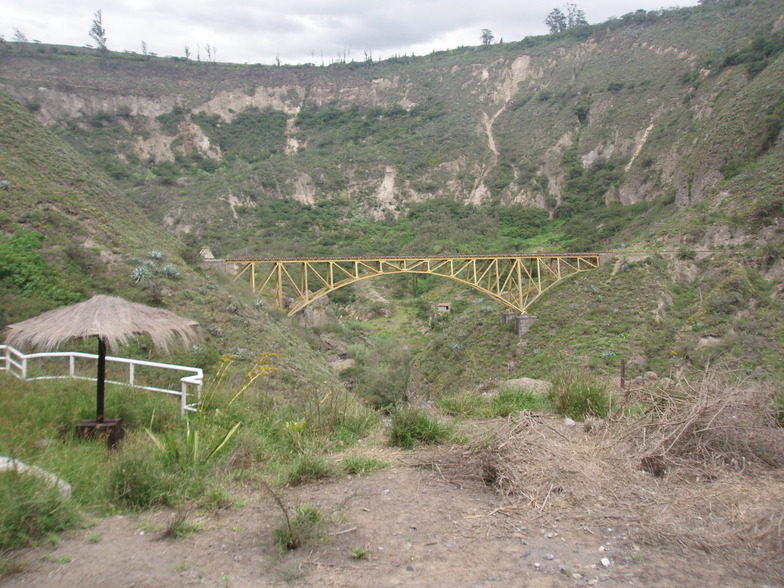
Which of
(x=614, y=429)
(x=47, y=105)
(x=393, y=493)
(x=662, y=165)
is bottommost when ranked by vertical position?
(x=393, y=493)

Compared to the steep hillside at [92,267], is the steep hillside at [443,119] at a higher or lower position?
higher

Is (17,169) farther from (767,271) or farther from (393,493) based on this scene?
(767,271)

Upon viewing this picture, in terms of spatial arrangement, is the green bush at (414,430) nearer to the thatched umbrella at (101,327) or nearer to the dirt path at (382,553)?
the dirt path at (382,553)

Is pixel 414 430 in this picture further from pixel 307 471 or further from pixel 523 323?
pixel 523 323

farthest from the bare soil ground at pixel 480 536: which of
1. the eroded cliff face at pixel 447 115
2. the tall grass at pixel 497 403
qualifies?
the eroded cliff face at pixel 447 115

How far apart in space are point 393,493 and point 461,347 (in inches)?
936

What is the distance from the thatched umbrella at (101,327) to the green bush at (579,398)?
461 centimetres

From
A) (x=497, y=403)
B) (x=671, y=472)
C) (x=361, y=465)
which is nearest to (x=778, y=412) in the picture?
(x=671, y=472)

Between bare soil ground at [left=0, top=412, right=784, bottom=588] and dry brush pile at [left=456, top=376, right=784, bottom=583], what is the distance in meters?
0.01

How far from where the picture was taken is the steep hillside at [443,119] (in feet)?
137

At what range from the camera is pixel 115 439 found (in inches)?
211

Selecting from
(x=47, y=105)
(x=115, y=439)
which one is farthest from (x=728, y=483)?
(x=47, y=105)

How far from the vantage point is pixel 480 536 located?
3646 mm

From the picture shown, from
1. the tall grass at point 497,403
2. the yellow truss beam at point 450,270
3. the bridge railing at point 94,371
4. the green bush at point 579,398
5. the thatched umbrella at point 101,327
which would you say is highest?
the yellow truss beam at point 450,270
